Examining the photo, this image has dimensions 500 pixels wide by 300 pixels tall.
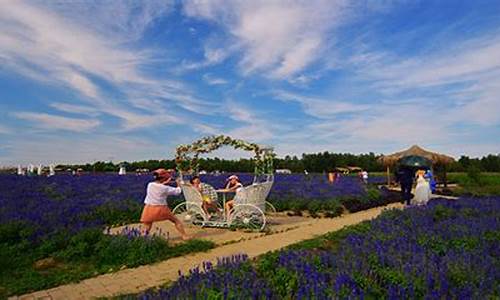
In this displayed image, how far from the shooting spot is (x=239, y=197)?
408 inches

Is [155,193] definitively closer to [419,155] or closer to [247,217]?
[247,217]

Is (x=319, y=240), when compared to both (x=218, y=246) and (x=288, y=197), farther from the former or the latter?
(x=288, y=197)

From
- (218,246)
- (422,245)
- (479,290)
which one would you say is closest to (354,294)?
(479,290)

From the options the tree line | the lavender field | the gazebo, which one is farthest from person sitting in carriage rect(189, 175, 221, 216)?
the tree line

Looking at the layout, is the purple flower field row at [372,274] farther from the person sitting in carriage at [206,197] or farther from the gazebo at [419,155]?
the gazebo at [419,155]

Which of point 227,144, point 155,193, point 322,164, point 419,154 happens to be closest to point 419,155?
point 419,154

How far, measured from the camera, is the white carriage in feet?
33.8

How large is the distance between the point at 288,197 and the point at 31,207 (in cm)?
902

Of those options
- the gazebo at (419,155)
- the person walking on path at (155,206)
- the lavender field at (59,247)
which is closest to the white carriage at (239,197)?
the person walking on path at (155,206)

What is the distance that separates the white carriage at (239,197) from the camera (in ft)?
33.8

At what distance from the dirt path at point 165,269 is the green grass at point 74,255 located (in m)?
0.27

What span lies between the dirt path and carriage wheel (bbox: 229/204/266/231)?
1.43 ft

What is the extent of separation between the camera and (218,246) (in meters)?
8.27

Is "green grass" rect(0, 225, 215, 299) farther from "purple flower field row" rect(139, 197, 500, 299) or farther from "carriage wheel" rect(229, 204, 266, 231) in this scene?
"purple flower field row" rect(139, 197, 500, 299)
